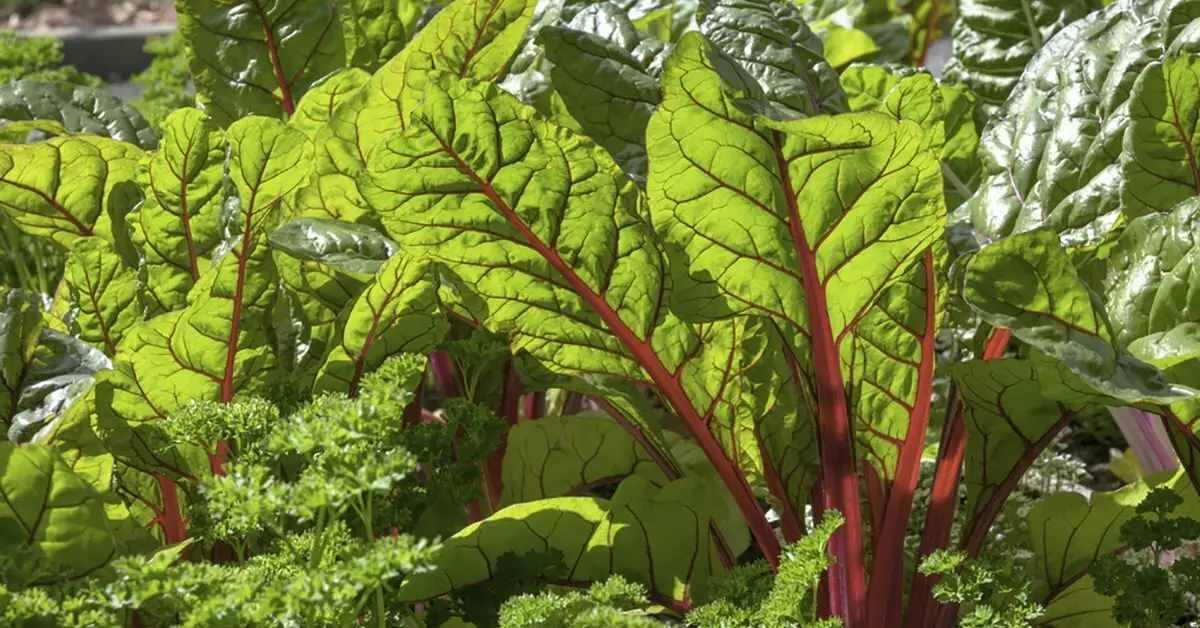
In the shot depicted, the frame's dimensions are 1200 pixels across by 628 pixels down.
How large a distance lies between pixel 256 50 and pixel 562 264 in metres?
0.79

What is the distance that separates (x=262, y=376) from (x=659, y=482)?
0.53 metres

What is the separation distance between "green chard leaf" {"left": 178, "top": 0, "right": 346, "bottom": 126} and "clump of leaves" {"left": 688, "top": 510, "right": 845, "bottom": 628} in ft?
3.49

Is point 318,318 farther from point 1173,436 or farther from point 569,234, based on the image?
point 1173,436

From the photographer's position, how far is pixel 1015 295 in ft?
3.99

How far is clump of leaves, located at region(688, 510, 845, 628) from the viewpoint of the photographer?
3.74 feet

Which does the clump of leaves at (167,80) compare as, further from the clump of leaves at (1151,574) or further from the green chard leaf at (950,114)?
the clump of leaves at (1151,574)

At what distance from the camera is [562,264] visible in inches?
52.1

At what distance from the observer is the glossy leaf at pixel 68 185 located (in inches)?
64.9

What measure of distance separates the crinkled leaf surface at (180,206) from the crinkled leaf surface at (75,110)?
0.42m

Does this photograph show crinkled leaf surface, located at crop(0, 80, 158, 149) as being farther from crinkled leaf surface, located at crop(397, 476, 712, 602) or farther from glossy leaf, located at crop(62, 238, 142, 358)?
crinkled leaf surface, located at crop(397, 476, 712, 602)

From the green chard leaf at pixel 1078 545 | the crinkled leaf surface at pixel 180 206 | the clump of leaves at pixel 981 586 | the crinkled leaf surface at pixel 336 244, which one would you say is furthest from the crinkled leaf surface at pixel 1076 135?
the crinkled leaf surface at pixel 180 206

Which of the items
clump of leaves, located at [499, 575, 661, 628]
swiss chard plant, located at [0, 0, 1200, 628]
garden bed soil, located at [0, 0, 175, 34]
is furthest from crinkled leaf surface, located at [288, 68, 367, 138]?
garden bed soil, located at [0, 0, 175, 34]

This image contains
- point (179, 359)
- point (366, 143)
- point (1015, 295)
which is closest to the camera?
point (1015, 295)

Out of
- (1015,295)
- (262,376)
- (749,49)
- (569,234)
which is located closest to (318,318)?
(262,376)
